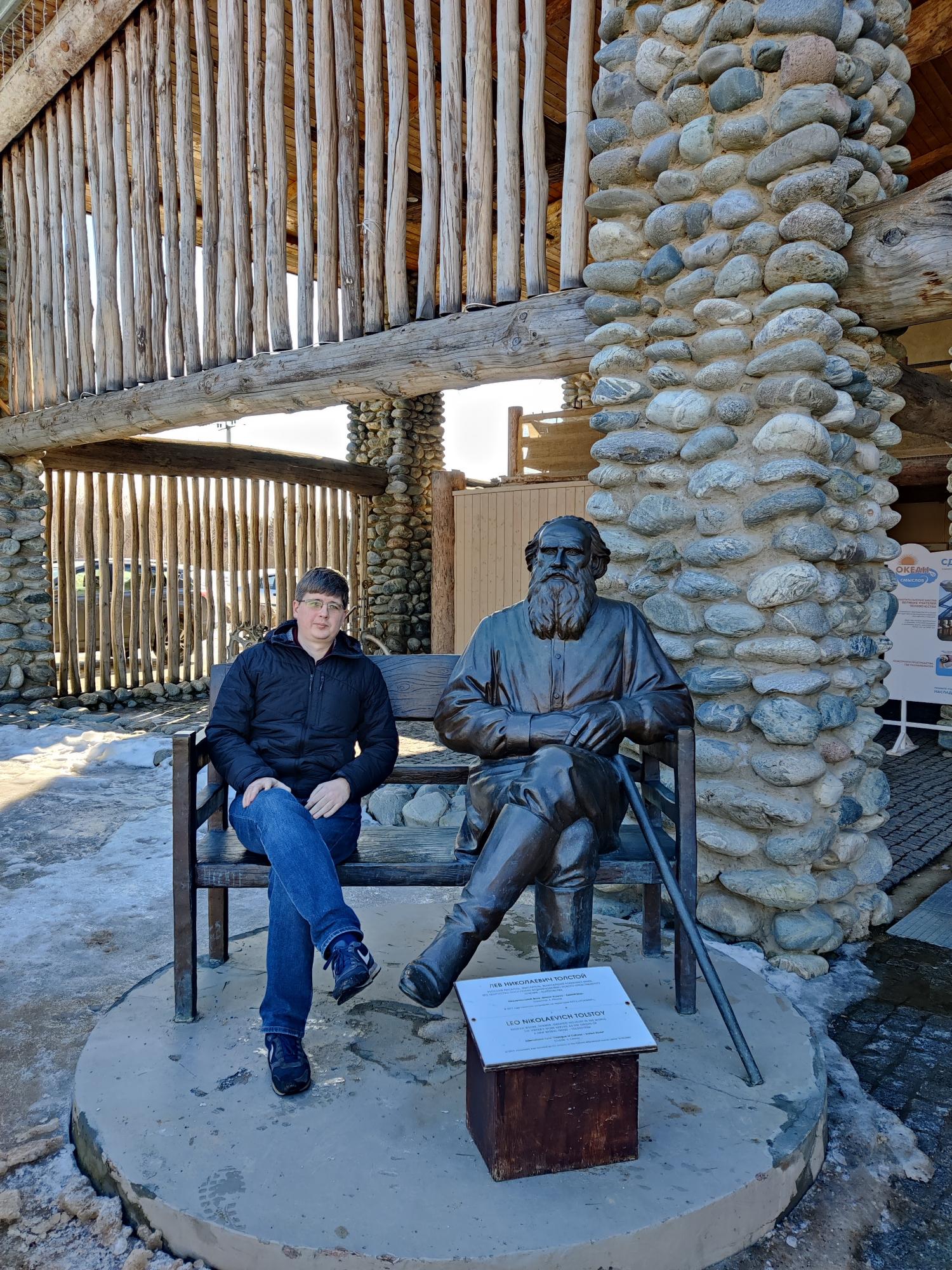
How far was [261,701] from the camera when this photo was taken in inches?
116

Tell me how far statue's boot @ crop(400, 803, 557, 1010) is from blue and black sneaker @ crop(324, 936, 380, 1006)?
0.10m

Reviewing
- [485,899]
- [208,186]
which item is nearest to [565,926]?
[485,899]

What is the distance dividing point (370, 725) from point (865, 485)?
7.22 feet

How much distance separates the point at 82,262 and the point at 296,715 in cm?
616

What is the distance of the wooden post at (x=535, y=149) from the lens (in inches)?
172

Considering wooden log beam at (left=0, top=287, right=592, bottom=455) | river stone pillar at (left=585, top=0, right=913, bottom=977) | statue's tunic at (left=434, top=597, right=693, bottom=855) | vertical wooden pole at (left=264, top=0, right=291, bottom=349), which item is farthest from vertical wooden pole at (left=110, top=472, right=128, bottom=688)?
statue's tunic at (left=434, top=597, right=693, bottom=855)

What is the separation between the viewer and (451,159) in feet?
15.8

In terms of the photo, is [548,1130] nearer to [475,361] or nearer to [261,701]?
[261,701]

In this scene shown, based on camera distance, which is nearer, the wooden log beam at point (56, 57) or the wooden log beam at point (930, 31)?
the wooden log beam at point (930, 31)

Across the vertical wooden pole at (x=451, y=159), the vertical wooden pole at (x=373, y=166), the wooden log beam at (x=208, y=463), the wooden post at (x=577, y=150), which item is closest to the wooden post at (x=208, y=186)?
the vertical wooden pole at (x=373, y=166)

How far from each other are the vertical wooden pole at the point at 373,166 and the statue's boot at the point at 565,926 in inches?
149

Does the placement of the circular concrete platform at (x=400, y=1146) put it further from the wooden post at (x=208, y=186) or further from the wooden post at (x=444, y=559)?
the wooden post at (x=208, y=186)

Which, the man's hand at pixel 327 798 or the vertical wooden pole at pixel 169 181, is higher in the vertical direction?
the vertical wooden pole at pixel 169 181

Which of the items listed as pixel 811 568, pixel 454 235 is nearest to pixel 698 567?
pixel 811 568
